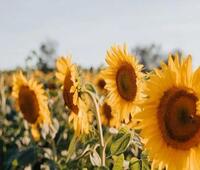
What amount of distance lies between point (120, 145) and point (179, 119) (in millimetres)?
405

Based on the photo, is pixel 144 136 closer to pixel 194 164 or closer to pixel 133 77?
pixel 194 164

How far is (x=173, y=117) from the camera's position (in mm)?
2740

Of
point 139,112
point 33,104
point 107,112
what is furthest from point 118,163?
point 107,112

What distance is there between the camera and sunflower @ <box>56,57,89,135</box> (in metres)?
3.27

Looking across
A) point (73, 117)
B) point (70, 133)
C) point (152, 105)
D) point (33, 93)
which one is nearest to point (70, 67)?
point (73, 117)

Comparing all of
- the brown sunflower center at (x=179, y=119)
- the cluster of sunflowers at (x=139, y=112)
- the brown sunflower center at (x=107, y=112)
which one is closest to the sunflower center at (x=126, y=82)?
the cluster of sunflowers at (x=139, y=112)

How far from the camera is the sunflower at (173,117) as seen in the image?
2.59 m

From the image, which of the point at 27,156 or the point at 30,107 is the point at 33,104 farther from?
the point at 27,156

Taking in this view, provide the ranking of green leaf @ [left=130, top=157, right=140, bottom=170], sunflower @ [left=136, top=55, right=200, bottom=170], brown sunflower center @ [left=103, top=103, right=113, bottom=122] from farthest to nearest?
brown sunflower center @ [left=103, top=103, right=113, bottom=122]
green leaf @ [left=130, top=157, right=140, bottom=170]
sunflower @ [left=136, top=55, right=200, bottom=170]

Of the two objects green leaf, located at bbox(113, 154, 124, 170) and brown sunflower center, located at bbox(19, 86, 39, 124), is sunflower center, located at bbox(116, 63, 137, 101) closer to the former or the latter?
green leaf, located at bbox(113, 154, 124, 170)

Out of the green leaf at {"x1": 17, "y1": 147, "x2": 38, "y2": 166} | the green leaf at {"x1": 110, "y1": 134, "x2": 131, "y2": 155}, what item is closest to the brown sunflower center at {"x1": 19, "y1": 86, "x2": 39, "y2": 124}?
the green leaf at {"x1": 17, "y1": 147, "x2": 38, "y2": 166}

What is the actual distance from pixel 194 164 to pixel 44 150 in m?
2.64

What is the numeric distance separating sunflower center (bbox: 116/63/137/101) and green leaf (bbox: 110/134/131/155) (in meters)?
0.55

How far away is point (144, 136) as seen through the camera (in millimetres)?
2729
